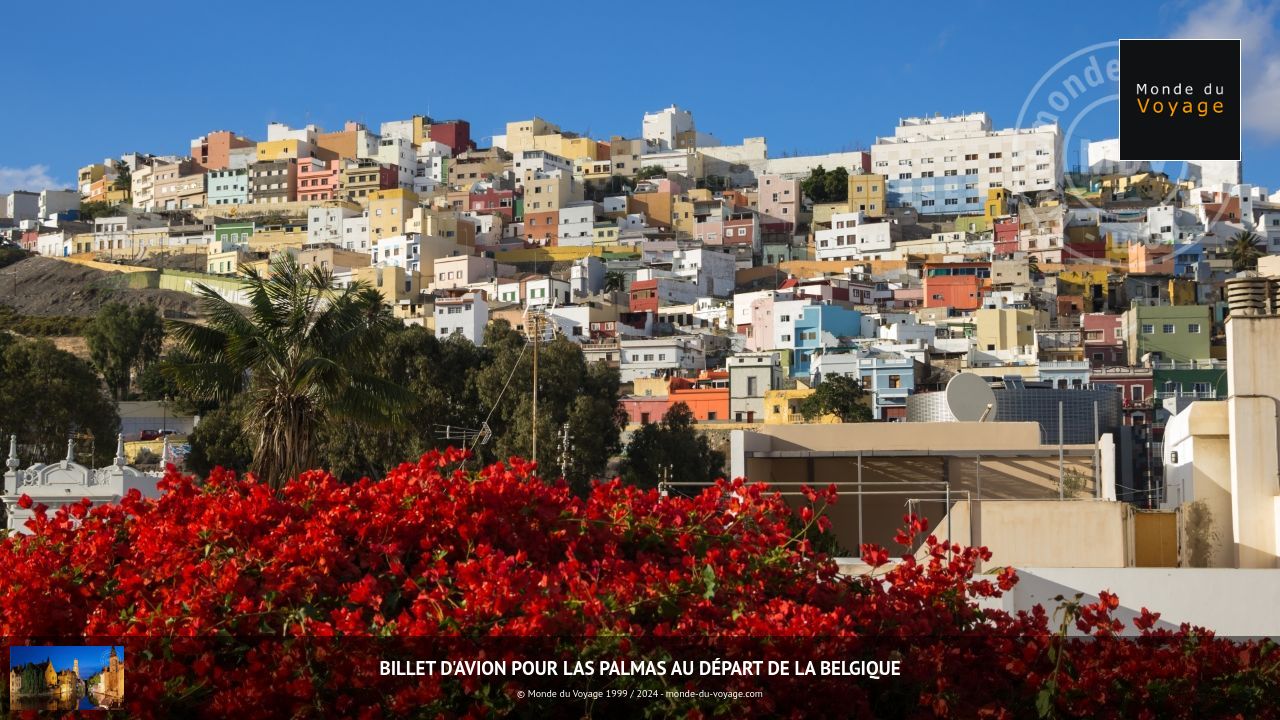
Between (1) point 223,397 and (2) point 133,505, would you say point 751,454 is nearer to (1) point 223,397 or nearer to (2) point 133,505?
(1) point 223,397

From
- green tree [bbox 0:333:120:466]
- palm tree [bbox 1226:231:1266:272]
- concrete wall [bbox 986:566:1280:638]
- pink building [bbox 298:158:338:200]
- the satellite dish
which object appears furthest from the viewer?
pink building [bbox 298:158:338:200]

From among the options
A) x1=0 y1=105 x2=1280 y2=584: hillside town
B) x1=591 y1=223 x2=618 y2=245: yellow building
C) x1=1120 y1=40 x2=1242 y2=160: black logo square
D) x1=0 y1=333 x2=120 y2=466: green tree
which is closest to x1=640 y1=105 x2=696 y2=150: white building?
x1=0 y1=105 x2=1280 y2=584: hillside town

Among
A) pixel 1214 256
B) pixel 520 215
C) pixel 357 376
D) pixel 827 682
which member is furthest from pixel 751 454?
pixel 520 215

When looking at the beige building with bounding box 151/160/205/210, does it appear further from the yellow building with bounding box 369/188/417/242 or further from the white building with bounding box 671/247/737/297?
the white building with bounding box 671/247/737/297

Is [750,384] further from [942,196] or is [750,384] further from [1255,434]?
[1255,434]

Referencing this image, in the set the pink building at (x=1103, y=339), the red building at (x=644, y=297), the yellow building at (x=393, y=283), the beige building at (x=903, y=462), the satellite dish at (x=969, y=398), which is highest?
the yellow building at (x=393, y=283)

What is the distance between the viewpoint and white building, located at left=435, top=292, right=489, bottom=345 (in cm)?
7325

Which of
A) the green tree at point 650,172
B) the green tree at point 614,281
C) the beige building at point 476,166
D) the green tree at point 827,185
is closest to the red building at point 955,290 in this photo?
the green tree at point 614,281

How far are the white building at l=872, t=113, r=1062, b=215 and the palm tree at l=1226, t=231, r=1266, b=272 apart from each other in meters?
16.5

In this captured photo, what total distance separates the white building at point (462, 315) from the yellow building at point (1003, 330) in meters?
22.3

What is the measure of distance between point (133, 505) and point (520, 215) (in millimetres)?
91122

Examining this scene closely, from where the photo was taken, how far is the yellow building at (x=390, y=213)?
95.6m

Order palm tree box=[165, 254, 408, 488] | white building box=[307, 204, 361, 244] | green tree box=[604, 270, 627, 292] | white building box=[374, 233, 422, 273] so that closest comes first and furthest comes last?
palm tree box=[165, 254, 408, 488] → green tree box=[604, 270, 627, 292] → white building box=[374, 233, 422, 273] → white building box=[307, 204, 361, 244]

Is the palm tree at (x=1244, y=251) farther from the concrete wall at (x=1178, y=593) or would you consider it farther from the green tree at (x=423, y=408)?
the concrete wall at (x=1178, y=593)
